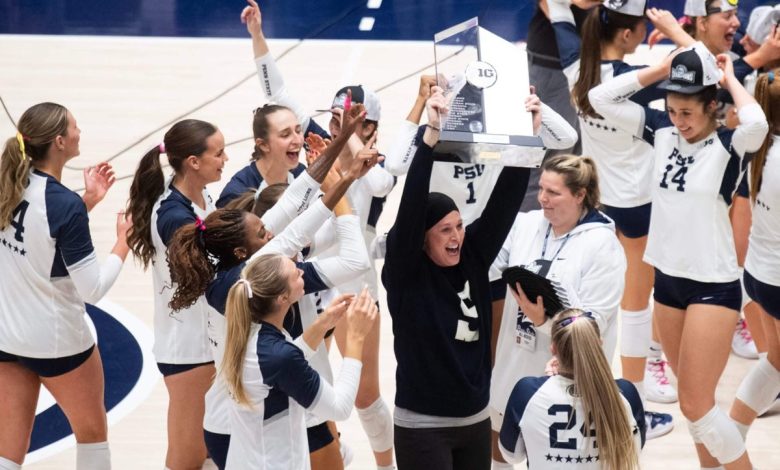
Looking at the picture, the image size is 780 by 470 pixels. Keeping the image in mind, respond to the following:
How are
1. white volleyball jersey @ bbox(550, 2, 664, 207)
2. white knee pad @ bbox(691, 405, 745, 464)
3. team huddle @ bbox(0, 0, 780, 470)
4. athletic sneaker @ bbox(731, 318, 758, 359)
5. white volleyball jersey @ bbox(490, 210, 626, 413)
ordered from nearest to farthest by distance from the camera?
team huddle @ bbox(0, 0, 780, 470) → white volleyball jersey @ bbox(490, 210, 626, 413) → white knee pad @ bbox(691, 405, 745, 464) → white volleyball jersey @ bbox(550, 2, 664, 207) → athletic sneaker @ bbox(731, 318, 758, 359)

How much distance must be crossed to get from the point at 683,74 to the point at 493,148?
4.36ft

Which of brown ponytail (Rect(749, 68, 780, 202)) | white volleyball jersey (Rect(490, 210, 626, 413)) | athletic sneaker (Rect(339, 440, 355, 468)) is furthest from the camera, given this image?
athletic sneaker (Rect(339, 440, 355, 468))

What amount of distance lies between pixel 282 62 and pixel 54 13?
3.08 metres

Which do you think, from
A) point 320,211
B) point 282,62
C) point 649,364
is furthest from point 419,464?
point 282,62

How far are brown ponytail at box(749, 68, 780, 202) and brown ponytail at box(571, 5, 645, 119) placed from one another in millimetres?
911

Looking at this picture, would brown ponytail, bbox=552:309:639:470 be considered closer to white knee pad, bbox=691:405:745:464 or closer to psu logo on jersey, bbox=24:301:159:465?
white knee pad, bbox=691:405:745:464

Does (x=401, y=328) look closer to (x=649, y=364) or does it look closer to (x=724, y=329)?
(x=724, y=329)

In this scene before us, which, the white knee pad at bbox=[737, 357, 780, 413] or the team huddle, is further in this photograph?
the white knee pad at bbox=[737, 357, 780, 413]

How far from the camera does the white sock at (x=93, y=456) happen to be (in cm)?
520

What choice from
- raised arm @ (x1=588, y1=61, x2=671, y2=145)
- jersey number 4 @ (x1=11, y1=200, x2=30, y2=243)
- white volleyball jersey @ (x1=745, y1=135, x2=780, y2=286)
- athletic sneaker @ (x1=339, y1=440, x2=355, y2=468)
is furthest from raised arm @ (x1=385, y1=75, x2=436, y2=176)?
jersey number 4 @ (x1=11, y1=200, x2=30, y2=243)

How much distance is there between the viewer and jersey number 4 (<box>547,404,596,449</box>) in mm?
4031

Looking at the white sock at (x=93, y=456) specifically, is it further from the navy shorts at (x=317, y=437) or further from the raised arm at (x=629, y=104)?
the raised arm at (x=629, y=104)

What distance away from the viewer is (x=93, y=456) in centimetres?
521

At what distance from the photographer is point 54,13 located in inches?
528
